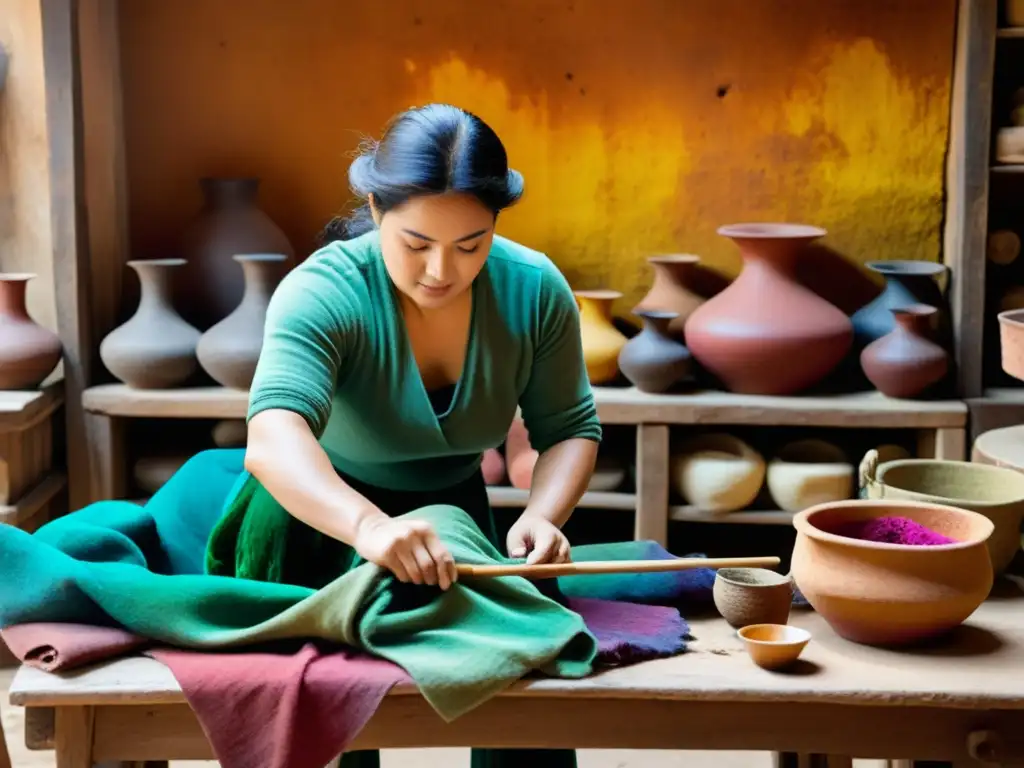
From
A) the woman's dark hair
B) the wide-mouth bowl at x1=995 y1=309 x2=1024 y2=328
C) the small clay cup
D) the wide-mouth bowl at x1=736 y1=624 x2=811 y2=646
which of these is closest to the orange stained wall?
the wide-mouth bowl at x1=995 y1=309 x2=1024 y2=328

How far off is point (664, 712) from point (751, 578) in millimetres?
305

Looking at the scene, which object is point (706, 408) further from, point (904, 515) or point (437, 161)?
point (437, 161)

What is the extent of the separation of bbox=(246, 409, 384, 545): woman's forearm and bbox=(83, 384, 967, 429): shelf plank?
1947mm

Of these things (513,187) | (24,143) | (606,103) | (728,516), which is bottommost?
(728,516)

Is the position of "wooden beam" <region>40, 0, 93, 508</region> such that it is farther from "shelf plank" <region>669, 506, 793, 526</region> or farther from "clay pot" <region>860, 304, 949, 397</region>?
"clay pot" <region>860, 304, 949, 397</region>

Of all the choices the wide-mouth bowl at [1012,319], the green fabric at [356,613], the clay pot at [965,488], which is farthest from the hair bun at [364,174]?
the wide-mouth bowl at [1012,319]

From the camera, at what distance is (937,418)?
12.5 ft

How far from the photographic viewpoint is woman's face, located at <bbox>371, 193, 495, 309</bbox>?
2.00 m

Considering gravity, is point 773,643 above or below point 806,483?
above

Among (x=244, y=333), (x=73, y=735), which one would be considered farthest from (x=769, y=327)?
(x=73, y=735)

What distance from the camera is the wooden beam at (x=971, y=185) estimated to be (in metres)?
3.82

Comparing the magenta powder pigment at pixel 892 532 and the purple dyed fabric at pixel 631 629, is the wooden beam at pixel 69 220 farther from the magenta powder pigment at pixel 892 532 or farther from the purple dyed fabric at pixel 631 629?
the magenta powder pigment at pixel 892 532

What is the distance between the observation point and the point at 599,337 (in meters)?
4.07

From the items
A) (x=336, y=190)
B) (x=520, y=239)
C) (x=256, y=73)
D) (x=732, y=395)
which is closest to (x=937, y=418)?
(x=732, y=395)
